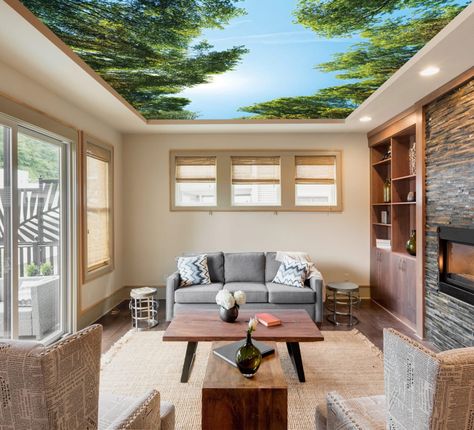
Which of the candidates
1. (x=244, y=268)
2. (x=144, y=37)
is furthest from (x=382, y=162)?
(x=144, y=37)

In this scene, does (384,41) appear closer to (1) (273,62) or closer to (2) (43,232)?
(1) (273,62)

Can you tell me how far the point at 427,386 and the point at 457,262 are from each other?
8.58ft

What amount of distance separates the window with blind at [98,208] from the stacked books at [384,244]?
4039 mm

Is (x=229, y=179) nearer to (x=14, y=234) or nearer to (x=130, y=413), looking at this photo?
(x=14, y=234)

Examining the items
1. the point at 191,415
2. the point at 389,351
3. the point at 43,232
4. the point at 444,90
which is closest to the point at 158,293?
the point at 43,232

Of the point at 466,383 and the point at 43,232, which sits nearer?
the point at 466,383

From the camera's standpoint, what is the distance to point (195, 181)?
4984 mm

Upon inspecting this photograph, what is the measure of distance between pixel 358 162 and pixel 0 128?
4625 millimetres

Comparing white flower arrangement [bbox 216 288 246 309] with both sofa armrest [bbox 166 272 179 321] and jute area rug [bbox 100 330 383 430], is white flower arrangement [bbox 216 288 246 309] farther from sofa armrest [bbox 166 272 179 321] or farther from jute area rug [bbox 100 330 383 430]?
sofa armrest [bbox 166 272 179 321]

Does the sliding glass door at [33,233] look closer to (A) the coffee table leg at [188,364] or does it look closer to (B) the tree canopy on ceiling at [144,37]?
(B) the tree canopy on ceiling at [144,37]

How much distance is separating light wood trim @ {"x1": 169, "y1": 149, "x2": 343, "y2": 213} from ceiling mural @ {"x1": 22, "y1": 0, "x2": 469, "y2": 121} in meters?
1.25

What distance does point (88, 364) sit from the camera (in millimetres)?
1061

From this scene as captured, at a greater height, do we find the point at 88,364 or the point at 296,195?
the point at 296,195

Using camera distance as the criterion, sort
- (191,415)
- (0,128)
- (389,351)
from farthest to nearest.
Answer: (0,128)
(191,415)
(389,351)
